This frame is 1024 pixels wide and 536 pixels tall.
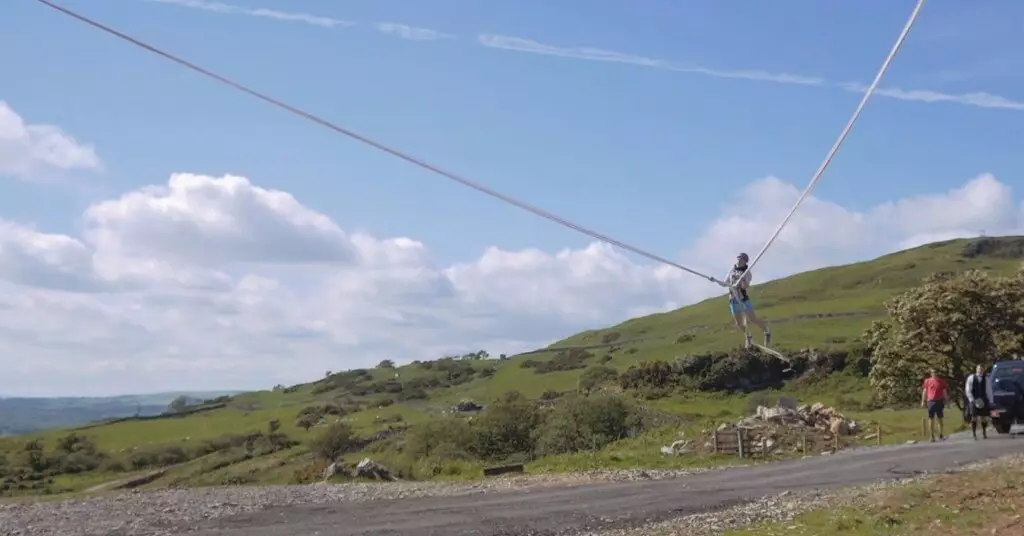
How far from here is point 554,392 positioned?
10288cm

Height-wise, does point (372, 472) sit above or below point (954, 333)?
below

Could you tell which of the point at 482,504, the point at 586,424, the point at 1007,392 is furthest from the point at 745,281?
the point at 586,424

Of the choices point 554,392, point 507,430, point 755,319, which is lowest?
point 507,430

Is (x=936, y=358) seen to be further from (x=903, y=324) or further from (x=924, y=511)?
(x=924, y=511)

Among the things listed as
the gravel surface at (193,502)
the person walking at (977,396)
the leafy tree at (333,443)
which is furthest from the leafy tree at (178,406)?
the person walking at (977,396)

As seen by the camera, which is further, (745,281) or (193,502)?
(193,502)

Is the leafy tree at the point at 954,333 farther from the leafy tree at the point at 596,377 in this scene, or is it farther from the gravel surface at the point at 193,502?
the leafy tree at the point at 596,377

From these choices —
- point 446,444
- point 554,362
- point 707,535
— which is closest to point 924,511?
point 707,535

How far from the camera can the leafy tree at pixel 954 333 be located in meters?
43.2

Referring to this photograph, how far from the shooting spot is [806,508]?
20156 mm

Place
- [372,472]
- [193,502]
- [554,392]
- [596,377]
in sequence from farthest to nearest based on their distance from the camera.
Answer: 1. [596,377]
2. [554,392]
3. [372,472]
4. [193,502]

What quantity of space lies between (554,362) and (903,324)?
304 ft

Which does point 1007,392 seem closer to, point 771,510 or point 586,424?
point 771,510

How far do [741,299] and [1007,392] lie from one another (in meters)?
22.2
